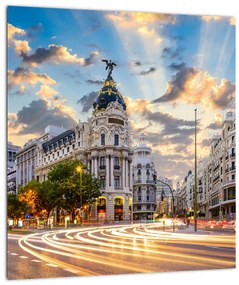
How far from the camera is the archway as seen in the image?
18.5 meters

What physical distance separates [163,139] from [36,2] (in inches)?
219

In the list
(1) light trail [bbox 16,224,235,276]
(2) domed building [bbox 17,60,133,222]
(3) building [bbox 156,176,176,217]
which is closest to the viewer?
(1) light trail [bbox 16,224,235,276]

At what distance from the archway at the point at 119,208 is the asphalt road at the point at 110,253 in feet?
2.78

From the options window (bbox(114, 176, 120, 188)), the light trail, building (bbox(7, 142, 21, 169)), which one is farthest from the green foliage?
building (bbox(7, 142, 21, 169))

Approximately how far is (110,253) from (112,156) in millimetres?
6317

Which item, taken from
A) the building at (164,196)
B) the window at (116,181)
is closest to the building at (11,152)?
the building at (164,196)

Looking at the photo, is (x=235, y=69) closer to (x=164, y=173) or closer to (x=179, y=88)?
(x=179, y=88)

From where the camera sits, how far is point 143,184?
18.8 m

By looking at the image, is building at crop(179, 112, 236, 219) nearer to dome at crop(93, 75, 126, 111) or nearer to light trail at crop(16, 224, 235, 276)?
light trail at crop(16, 224, 235, 276)

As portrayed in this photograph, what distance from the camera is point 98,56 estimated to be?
16141mm

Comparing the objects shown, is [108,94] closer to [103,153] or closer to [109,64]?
[109,64]

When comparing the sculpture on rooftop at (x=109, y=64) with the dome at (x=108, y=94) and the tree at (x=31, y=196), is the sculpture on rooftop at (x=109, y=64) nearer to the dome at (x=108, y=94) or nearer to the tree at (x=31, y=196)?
the dome at (x=108, y=94)

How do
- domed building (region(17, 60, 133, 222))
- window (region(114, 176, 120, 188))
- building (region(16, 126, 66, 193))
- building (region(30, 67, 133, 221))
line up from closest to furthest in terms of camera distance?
building (region(16, 126, 66, 193)) → domed building (region(17, 60, 133, 222)) → building (region(30, 67, 133, 221)) → window (region(114, 176, 120, 188))

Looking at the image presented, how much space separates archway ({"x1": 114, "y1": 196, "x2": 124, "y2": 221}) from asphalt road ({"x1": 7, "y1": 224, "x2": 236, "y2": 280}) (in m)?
0.85
